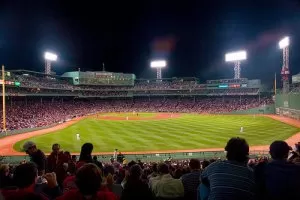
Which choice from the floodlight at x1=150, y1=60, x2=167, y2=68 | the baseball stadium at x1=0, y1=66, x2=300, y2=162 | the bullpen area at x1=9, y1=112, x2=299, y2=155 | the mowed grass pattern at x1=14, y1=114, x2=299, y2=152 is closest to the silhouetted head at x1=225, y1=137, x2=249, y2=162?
the baseball stadium at x1=0, y1=66, x2=300, y2=162

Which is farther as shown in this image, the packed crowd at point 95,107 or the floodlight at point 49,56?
the floodlight at point 49,56

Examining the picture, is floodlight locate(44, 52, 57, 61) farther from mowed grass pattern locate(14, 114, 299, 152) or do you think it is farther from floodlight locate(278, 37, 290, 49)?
floodlight locate(278, 37, 290, 49)

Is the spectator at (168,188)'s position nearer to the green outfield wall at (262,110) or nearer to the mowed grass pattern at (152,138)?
the mowed grass pattern at (152,138)

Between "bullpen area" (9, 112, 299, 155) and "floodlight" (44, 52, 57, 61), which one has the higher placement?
"floodlight" (44, 52, 57, 61)

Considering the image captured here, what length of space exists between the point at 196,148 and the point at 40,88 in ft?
180

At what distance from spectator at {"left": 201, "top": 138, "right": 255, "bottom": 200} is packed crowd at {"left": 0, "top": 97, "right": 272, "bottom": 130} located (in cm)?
4781

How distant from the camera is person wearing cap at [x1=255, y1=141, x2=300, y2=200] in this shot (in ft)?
13.3

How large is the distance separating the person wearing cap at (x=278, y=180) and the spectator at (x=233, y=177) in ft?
0.93

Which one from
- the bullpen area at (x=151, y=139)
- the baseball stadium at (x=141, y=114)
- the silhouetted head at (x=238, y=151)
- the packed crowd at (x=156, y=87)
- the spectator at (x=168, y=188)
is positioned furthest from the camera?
the packed crowd at (x=156, y=87)

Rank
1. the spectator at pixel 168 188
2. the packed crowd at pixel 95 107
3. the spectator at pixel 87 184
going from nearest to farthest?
the spectator at pixel 87 184, the spectator at pixel 168 188, the packed crowd at pixel 95 107

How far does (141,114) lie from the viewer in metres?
80.2

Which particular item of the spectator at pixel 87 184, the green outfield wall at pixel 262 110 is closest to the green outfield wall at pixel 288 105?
the green outfield wall at pixel 262 110

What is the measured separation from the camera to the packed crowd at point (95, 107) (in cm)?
5580

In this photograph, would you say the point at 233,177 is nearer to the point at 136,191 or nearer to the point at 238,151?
the point at 238,151
